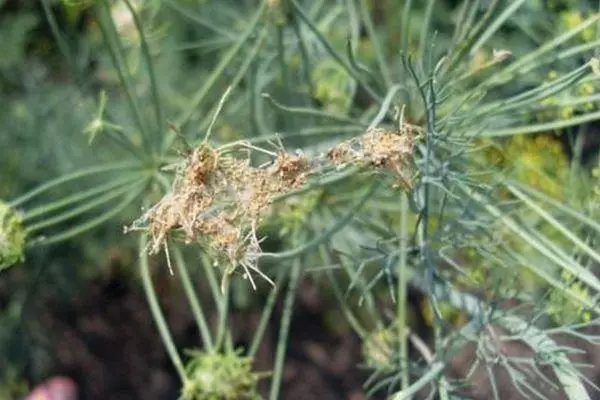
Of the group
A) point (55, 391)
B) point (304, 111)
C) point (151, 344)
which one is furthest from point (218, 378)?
point (151, 344)

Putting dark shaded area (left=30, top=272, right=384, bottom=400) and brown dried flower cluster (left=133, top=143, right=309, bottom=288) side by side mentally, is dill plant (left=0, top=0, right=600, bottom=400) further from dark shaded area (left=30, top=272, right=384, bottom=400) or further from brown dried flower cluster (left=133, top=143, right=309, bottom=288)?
dark shaded area (left=30, top=272, right=384, bottom=400)

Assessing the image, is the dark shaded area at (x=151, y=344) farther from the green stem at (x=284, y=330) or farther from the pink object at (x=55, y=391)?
the green stem at (x=284, y=330)

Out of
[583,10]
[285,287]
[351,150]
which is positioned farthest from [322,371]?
[351,150]

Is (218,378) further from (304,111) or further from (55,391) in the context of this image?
(55,391)

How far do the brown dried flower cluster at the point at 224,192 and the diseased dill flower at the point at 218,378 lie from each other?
1.00 ft

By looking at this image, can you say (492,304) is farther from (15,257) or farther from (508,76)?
(15,257)

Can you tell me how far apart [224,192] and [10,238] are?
0.95 ft

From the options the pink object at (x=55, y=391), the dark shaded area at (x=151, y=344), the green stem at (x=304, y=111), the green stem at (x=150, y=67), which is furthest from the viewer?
the dark shaded area at (x=151, y=344)

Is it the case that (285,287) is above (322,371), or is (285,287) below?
above

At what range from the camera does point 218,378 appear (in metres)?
1.08

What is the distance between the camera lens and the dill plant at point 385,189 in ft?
2.61

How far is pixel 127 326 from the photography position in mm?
2131

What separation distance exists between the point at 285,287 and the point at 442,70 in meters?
0.97

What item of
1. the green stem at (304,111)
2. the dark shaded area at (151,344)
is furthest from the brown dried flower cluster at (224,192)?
the dark shaded area at (151,344)
